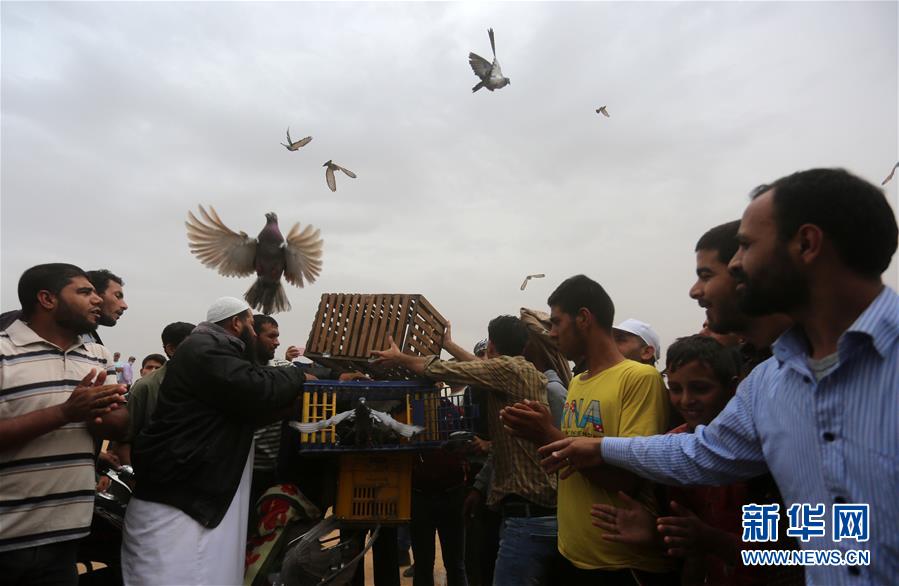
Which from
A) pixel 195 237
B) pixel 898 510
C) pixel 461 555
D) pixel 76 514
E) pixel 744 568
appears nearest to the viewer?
pixel 898 510

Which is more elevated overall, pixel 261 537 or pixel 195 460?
pixel 195 460

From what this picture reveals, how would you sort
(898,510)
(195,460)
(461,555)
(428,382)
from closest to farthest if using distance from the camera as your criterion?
(898,510), (195,460), (428,382), (461,555)

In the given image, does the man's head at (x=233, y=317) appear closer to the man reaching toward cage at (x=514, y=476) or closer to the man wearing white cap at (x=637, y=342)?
the man reaching toward cage at (x=514, y=476)

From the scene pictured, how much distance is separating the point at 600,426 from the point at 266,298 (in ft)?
15.5

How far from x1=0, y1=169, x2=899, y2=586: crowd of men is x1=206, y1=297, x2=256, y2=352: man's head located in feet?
0.03

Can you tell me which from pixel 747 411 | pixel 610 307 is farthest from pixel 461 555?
pixel 747 411

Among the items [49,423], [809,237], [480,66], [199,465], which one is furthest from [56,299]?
[480,66]

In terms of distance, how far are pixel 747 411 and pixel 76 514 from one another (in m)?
3.08

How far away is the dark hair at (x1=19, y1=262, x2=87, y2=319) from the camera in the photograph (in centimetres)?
308

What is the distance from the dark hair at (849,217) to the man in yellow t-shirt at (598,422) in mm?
1113

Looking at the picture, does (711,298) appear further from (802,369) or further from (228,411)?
(228,411)

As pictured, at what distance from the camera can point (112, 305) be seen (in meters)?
4.10

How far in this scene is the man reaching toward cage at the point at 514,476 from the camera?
121 inches

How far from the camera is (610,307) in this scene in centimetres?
293
